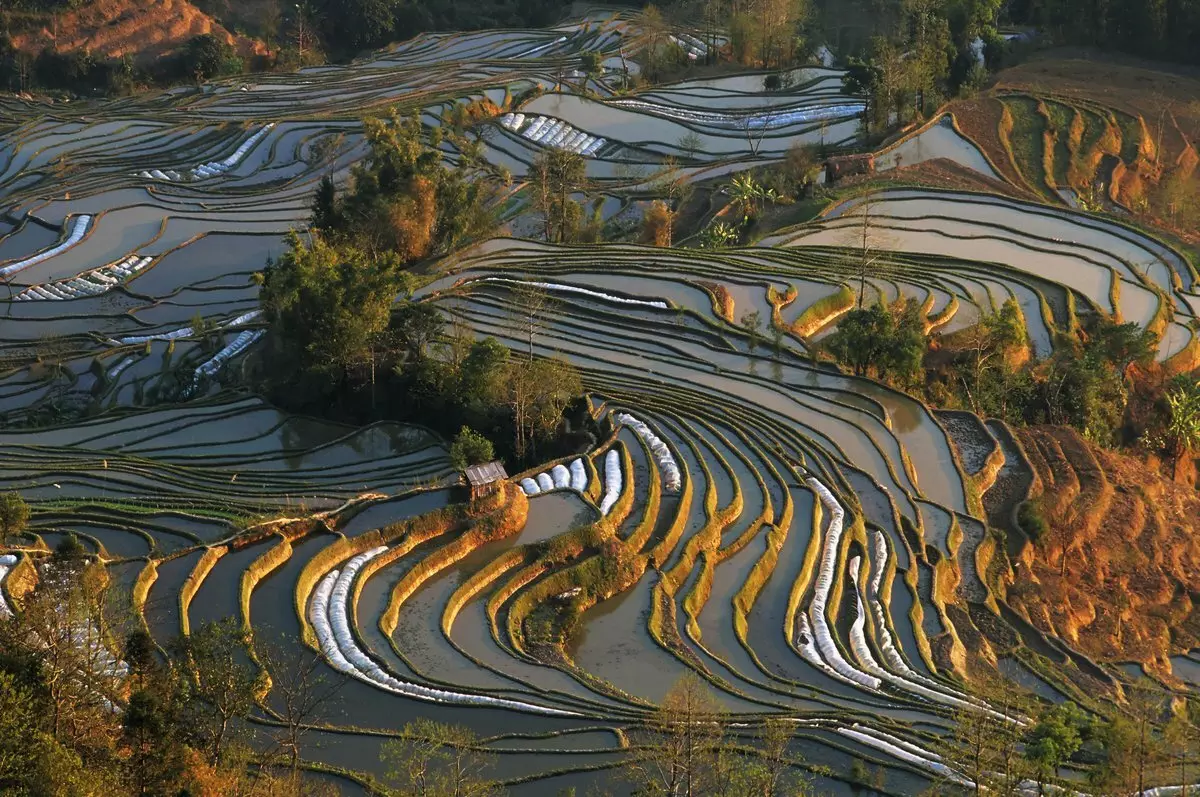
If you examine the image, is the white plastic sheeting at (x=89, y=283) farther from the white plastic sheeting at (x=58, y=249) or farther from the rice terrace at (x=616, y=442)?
the white plastic sheeting at (x=58, y=249)

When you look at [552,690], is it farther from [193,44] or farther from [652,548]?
[193,44]

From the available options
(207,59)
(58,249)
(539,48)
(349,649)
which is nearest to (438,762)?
(349,649)

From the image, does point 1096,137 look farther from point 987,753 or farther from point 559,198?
point 987,753

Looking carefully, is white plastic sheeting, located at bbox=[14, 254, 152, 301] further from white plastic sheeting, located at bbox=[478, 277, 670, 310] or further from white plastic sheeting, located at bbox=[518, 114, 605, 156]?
white plastic sheeting, located at bbox=[518, 114, 605, 156]

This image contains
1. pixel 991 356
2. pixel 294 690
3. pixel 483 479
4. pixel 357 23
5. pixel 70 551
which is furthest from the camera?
pixel 357 23

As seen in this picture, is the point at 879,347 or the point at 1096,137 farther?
the point at 1096,137

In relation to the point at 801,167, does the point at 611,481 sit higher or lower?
lower

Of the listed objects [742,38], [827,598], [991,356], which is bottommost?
[827,598]
